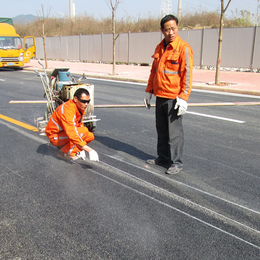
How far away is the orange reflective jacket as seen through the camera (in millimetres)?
3529

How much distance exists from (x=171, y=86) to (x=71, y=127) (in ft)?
4.70

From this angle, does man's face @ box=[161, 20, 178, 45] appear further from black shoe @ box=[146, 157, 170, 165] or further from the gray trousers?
black shoe @ box=[146, 157, 170, 165]

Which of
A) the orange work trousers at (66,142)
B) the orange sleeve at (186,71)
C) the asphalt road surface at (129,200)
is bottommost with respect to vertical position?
the asphalt road surface at (129,200)

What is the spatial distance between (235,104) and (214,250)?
726 cm

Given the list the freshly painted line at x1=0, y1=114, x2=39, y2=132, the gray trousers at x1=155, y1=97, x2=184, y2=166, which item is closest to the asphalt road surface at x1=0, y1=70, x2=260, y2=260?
the freshly painted line at x1=0, y1=114, x2=39, y2=132

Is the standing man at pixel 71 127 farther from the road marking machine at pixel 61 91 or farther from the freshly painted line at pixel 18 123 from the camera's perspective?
the freshly painted line at pixel 18 123

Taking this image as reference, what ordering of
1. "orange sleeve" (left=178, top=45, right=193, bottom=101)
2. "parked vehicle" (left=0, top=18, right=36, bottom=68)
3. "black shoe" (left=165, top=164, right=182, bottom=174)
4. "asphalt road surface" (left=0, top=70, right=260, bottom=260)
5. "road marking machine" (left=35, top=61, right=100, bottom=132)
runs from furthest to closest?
Answer: "parked vehicle" (left=0, top=18, right=36, bottom=68), "road marking machine" (left=35, top=61, right=100, bottom=132), "black shoe" (left=165, top=164, right=182, bottom=174), "orange sleeve" (left=178, top=45, right=193, bottom=101), "asphalt road surface" (left=0, top=70, right=260, bottom=260)

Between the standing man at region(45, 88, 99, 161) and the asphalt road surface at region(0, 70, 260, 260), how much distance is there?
206mm

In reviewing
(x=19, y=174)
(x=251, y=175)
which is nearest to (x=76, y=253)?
(x=19, y=174)

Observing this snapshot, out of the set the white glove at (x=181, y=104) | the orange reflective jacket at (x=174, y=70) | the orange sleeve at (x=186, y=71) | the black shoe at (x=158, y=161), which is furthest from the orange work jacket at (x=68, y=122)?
the orange sleeve at (x=186, y=71)

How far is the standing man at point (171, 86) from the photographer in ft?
11.6

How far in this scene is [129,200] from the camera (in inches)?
128

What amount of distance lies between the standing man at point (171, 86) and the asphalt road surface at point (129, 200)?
35cm

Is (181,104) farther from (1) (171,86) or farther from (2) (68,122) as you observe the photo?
(2) (68,122)
